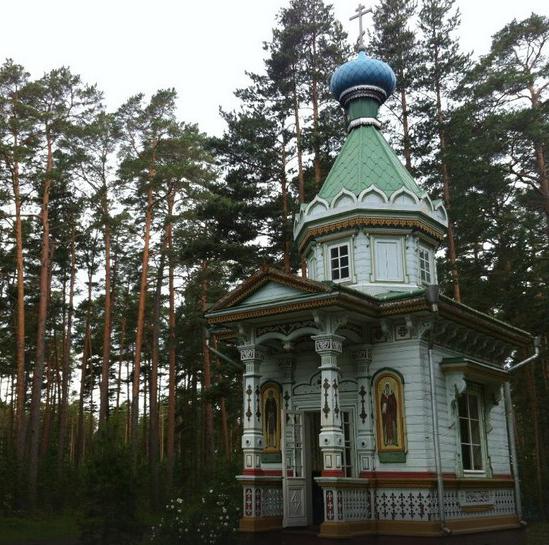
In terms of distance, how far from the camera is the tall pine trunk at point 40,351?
20.9 meters

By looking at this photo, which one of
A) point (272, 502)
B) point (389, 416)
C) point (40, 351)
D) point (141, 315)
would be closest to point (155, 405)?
point (141, 315)

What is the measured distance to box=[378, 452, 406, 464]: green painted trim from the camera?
11.4 m

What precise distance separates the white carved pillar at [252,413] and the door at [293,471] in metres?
0.69

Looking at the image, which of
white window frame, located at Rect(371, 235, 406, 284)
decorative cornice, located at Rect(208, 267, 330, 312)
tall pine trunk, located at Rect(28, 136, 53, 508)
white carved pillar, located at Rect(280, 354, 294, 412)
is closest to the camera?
decorative cornice, located at Rect(208, 267, 330, 312)

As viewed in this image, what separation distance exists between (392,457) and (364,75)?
9.04 m

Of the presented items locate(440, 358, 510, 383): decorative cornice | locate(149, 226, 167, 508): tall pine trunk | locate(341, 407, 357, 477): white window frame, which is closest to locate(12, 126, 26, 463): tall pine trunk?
locate(149, 226, 167, 508): tall pine trunk

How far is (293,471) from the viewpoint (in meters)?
12.5

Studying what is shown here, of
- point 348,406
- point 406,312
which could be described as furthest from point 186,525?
point 406,312

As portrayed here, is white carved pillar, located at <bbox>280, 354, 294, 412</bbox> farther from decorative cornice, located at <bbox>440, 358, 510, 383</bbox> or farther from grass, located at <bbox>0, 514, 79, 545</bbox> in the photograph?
grass, located at <bbox>0, 514, 79, 545</bbox>

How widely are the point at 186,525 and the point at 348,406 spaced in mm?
3825

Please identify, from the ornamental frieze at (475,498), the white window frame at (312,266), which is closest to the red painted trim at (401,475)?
the ornamental frieze at (475,498)

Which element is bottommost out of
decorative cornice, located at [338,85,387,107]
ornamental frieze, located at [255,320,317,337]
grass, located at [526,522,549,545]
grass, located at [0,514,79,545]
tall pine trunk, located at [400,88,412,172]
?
grass, located at [526,522,549,545]

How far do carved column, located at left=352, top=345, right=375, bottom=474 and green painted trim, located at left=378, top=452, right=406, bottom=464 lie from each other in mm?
173

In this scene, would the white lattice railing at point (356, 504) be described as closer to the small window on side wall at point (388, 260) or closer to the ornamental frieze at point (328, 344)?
the ornamental frieze at point (328, 344)
